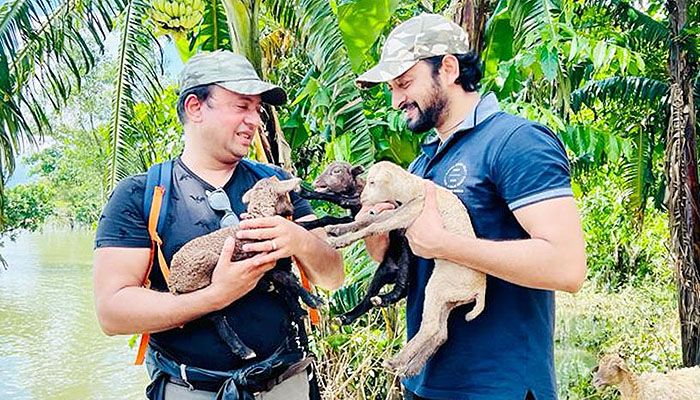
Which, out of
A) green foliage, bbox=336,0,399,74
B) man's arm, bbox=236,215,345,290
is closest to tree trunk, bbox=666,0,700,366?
green foliage, bbox=336,0,399,74

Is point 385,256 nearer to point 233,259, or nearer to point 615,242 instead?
point 233,259

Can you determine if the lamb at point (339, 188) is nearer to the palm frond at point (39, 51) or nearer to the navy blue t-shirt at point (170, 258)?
the navy blue t-shirt at point (170, 258)

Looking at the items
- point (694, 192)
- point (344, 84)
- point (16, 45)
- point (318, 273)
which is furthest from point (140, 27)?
point (694, 192)

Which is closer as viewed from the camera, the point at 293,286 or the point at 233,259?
the point at 233,259

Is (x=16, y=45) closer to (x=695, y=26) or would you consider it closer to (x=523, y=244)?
(x=523, y=244)

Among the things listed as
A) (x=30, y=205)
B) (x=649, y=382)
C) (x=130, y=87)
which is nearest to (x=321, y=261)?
(x=130, y=87)

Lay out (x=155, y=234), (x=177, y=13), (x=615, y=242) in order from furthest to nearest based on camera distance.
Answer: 1. (x=615, y=242)
2. (x=177, y=13)
3. (x=155, y=234)

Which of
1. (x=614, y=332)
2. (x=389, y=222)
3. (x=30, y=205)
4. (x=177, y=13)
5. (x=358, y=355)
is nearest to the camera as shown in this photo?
(x=389, y=222)

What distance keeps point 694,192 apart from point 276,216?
14.7 ft

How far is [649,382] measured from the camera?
4.84m

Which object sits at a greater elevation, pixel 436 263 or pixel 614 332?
pixel 436 263

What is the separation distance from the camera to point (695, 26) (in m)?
5.29

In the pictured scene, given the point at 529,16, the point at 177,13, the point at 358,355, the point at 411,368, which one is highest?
the point at 177,13

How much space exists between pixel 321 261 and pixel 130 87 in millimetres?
2070
